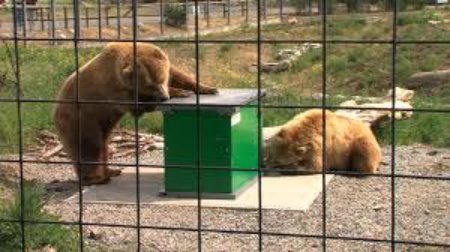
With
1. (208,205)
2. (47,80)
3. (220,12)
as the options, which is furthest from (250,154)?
(220,12)

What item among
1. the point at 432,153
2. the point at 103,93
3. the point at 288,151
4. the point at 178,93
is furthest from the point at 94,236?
the point at 432,153

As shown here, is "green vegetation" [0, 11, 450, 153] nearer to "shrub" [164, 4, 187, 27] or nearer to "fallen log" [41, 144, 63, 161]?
"fallen log" [41, 144, 63, 161]

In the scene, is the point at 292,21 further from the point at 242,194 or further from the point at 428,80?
the point at 242,194

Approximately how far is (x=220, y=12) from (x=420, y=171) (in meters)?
29.7

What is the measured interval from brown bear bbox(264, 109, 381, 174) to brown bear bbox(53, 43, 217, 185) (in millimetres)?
904

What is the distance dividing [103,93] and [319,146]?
2225mm

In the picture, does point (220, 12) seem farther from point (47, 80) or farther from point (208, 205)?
point (208, 205)

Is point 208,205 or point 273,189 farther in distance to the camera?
point 273,189

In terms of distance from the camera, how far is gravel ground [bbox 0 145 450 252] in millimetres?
6668

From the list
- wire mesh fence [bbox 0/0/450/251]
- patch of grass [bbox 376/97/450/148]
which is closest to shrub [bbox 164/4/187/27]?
wire mesh fence [bbox 0/0/450/251]

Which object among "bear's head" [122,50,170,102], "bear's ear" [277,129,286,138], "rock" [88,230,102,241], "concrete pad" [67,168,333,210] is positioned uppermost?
"bear's head" [122,50,170,102]

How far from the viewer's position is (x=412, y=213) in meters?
7.59

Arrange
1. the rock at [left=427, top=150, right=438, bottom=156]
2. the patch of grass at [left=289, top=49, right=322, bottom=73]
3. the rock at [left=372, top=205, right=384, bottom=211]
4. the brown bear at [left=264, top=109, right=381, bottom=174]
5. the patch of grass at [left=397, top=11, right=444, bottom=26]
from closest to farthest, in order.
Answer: the rock at [left=372, top=205, right=384, bottom=211]
the brown bear at [left=264, top=109, right=381, bottom=174]
the rock at [left=427, top=150, right=438, bottom=156]
the patch of grass at [left=289, top=49, right=322, bottom=73]
the patch of grass at [left=397, top=11, right=444, bottom=26]

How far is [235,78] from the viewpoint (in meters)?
18.7
